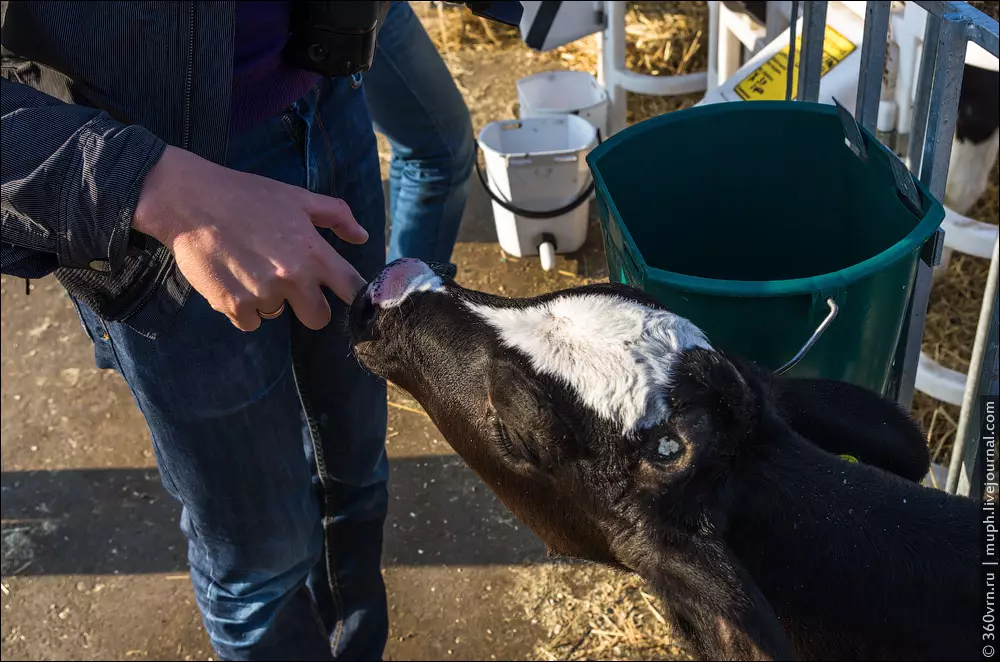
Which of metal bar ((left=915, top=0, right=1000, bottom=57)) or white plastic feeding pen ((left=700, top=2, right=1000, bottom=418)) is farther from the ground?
metal bar ((left=915, top=0, right=1000, bottom=57))

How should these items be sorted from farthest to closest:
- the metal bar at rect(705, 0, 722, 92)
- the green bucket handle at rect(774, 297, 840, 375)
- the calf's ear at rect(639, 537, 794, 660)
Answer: the metal bar at rect(705, 0, 722, 92), the green bucket handle at rect(774, 297, 840, 375), the calf's ear at rect(639, 537, 794, 660)

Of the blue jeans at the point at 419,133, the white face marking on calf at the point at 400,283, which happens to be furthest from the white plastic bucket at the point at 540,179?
the white face marking on calf at the point at 400,283

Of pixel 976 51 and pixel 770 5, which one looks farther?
pixel 770 5

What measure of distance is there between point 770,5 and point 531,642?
2.30 meters

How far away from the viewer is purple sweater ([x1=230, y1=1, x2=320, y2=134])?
168 centimetres

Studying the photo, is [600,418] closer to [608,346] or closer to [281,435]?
[608,346]

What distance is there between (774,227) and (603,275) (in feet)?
5.53

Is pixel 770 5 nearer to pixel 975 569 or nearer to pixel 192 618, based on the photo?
pixel 975 569

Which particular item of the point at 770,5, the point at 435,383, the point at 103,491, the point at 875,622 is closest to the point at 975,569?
the point at 875,622

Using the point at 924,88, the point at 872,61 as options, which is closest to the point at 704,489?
the point at 924,88

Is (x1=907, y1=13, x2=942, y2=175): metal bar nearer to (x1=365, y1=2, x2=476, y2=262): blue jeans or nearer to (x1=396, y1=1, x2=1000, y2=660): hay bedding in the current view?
(x1=396, y1=1, x2=1000, y2=660): hay bedding

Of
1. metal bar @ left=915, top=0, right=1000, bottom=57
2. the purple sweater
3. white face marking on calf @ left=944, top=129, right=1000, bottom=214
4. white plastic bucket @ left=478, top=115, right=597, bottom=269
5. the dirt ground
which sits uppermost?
the purple sweater

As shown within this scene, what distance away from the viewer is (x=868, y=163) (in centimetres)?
207

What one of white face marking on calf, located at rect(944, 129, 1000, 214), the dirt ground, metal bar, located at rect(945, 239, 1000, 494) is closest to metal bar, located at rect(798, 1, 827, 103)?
metal bar, located at rect(945, 239, 1000, 494)
